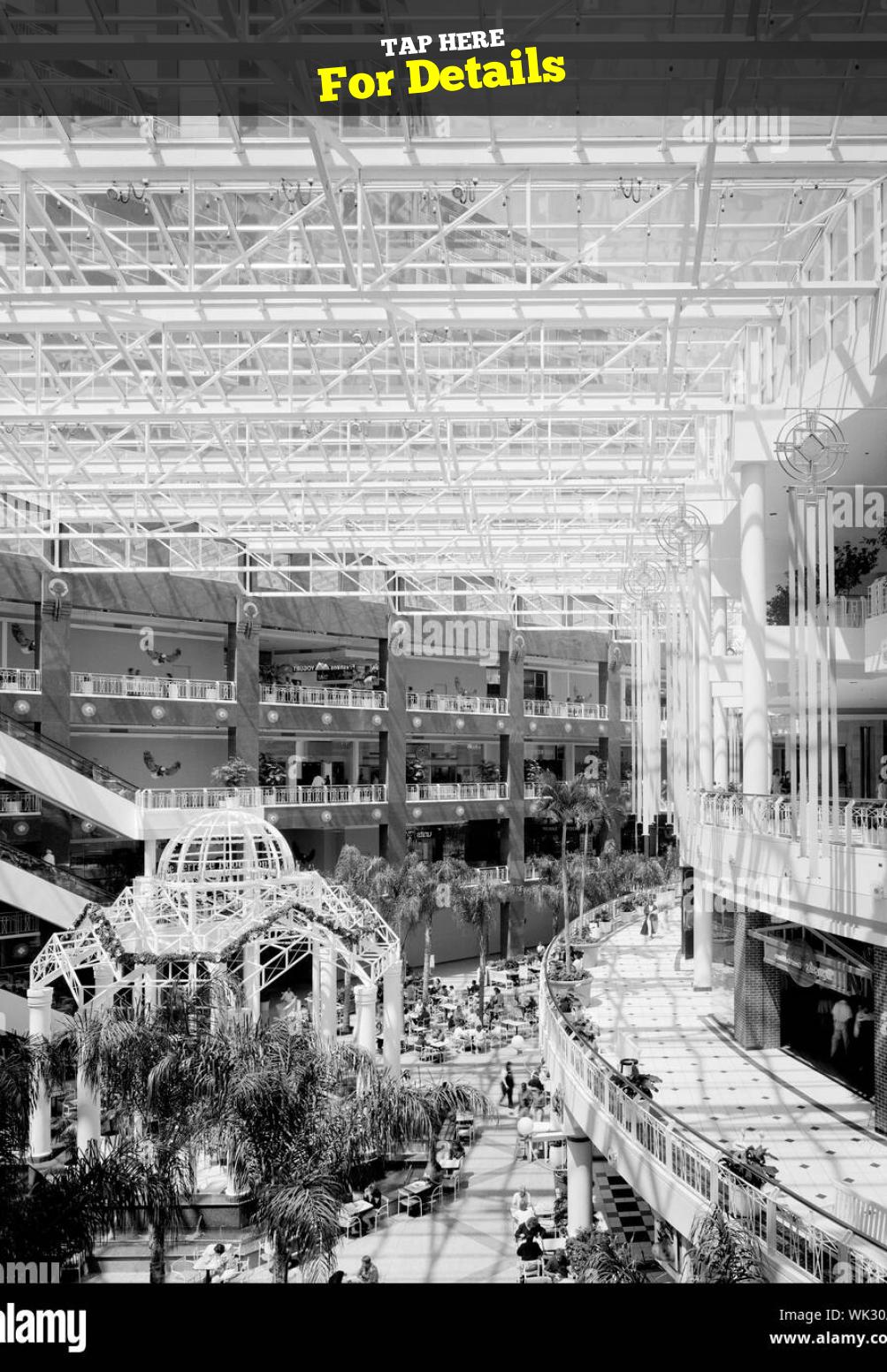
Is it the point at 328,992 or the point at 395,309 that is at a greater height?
Result: the point at 395,309

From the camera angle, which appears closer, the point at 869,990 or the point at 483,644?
the point at 869,990

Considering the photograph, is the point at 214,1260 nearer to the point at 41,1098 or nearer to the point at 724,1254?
the point at 41,1098

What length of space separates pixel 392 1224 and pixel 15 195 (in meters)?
16.4

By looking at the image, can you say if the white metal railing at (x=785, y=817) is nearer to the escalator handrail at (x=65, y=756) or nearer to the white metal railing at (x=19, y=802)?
the escalator handrail at (x=65, y=756)

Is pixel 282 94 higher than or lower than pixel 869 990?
higher

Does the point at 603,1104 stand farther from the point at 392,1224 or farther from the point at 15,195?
the point at 15,195

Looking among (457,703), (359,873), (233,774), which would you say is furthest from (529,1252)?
(457,703)

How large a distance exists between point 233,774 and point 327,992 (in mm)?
12947

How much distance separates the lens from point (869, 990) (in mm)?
17859

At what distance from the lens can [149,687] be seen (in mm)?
34500

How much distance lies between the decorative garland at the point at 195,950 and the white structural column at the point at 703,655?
744 centimetres

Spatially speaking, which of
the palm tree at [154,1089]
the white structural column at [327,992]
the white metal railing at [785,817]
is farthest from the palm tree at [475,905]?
the palm tree at [154,1089]
